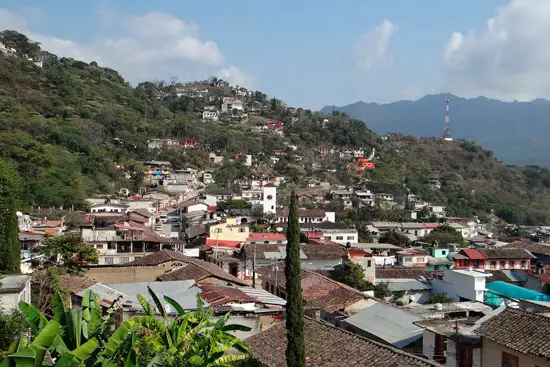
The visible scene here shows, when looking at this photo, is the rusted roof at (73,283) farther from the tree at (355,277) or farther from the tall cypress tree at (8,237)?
the tree at (355,277)

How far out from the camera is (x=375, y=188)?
8106 centimetres

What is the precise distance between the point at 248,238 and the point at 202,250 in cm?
466

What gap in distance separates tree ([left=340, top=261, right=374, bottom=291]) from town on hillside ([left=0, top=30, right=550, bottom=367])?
2.7 inches

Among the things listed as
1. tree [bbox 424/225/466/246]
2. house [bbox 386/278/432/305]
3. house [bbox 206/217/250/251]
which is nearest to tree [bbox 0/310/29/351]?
house [bbox 386/278/432/305]

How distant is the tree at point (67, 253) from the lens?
21189 mm

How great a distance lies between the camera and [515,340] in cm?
990

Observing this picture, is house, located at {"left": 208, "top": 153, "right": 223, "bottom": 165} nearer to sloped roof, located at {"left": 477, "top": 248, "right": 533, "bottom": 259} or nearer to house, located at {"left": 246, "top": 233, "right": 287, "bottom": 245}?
house, located at {"left": 246, "top": 233, "right": 287, "bottom": 245}

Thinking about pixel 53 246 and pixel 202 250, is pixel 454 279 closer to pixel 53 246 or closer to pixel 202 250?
pixel 202 250

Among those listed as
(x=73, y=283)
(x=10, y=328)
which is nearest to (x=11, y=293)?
(x=10, y=328)

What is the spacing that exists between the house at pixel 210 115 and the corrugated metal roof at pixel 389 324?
91507mm

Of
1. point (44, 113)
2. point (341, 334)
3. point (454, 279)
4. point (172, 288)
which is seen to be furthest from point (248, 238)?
point (44, 113)

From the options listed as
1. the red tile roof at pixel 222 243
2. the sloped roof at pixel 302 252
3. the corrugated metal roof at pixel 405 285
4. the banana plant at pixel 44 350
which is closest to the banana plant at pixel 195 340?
the banana plant at pixel 44 350

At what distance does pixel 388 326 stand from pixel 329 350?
3535 mm

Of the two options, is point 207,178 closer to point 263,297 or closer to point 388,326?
point 263,297
